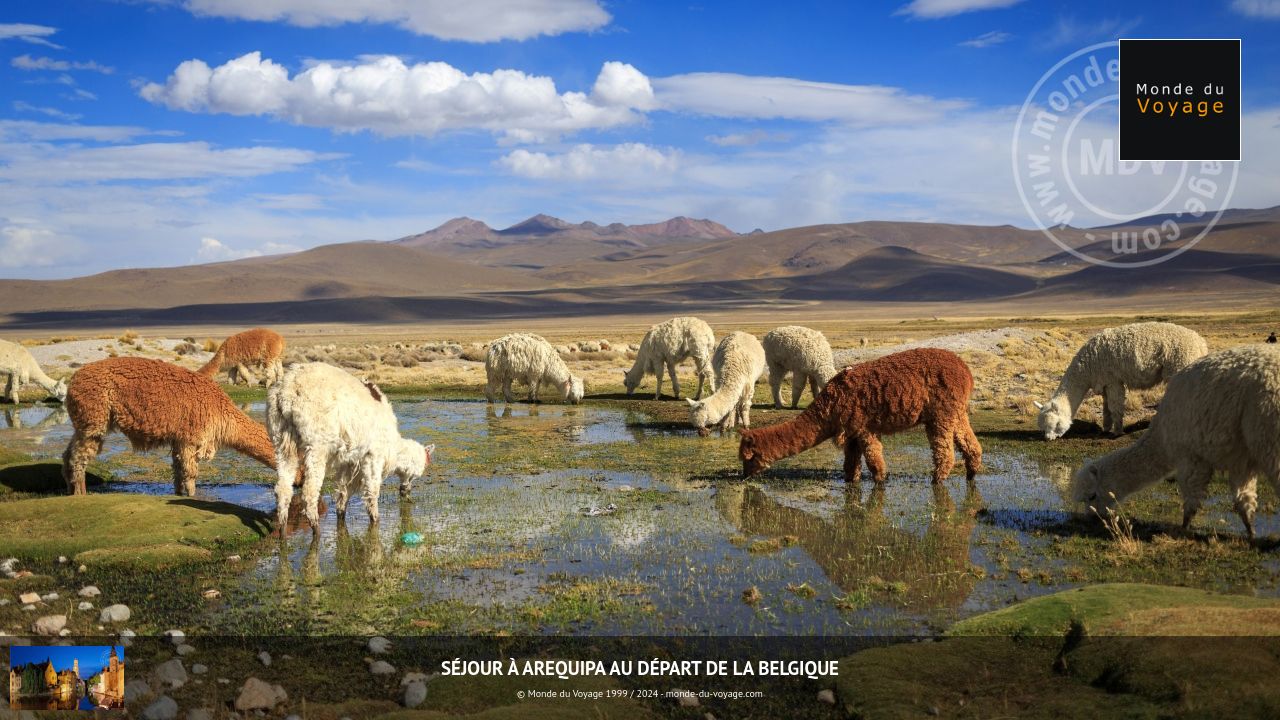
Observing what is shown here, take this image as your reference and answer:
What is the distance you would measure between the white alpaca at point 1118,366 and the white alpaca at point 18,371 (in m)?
25.2

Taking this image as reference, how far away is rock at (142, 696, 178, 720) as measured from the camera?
6207 millimetres

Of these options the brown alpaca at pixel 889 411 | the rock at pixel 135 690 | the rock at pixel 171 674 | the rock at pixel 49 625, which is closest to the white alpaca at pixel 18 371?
the rock at pixel 49 625

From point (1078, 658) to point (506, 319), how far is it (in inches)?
5023

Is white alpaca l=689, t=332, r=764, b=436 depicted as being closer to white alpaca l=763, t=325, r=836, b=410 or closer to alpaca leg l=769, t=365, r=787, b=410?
white alpaca l=763, t=325, r=836, b=410

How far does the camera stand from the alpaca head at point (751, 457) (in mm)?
14977

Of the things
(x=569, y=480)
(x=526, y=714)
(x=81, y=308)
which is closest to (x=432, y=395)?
(x=569, y=480)

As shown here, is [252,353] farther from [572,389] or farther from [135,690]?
[135,690]

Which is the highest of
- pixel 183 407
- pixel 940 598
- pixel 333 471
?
pixel 183 407

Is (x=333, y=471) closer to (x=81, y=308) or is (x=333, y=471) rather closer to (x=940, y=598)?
(x=940, y=598)

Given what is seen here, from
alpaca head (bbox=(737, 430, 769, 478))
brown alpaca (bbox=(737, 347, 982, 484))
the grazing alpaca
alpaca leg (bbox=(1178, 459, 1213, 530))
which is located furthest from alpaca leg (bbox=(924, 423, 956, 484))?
the grazing alpaca

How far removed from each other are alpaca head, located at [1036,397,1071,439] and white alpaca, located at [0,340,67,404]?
974 inches

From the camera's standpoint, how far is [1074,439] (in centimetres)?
1864

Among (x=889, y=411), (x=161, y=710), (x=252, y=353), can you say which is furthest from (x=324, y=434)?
(x=252, y=353)

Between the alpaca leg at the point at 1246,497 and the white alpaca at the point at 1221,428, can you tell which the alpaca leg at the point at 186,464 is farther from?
the alpaca leg at the point at 1246,497
